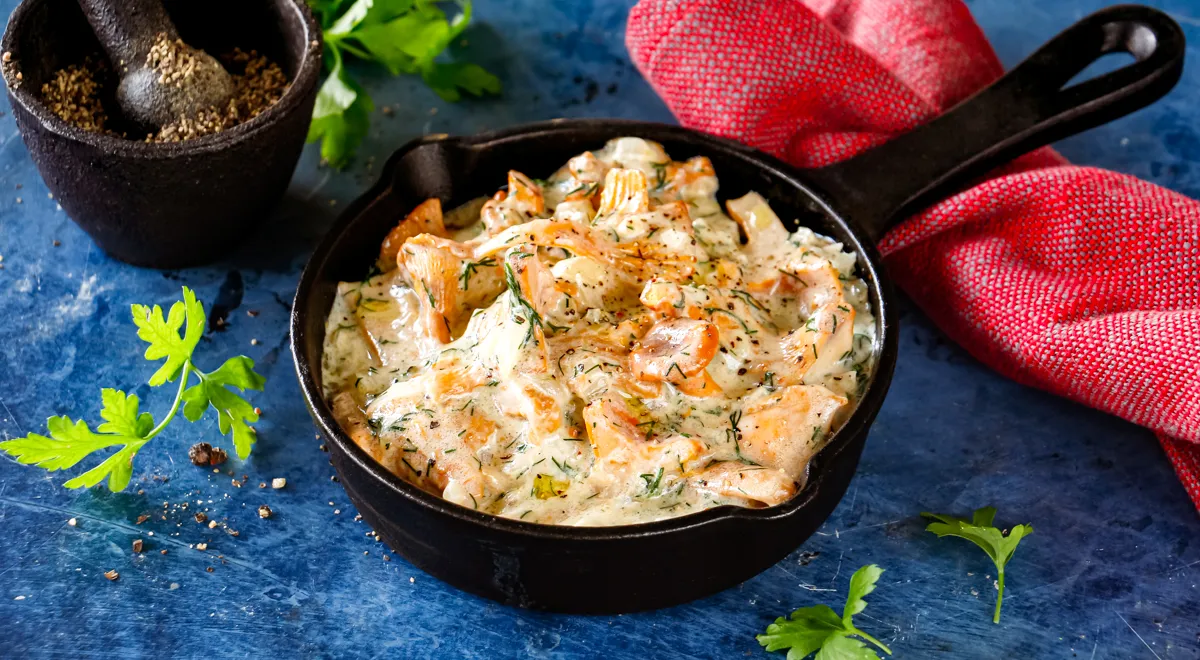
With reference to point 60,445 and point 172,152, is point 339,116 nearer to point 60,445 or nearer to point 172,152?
point 172,152

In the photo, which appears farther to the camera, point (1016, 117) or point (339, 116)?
point (339, 116)

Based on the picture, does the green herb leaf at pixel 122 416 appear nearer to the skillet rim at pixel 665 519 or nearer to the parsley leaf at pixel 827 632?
the skillet rim at pixel 665 519

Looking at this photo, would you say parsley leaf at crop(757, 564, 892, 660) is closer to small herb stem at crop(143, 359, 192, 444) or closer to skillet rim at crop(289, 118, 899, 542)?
skillet rim at crop(289, 118, 899, 542)

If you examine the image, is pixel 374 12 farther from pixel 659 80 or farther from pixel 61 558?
pixel 61 558

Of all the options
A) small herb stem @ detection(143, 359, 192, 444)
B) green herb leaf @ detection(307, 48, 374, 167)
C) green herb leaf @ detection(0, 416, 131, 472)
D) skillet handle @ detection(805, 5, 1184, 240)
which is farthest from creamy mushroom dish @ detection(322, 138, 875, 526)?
green herb leaf @ detection(307, 48, 374, 167)

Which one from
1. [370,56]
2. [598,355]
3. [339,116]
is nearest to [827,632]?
[598,355]

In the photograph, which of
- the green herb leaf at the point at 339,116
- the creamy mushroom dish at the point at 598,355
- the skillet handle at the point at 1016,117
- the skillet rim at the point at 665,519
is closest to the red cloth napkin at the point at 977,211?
the skillet handle at the point at 1016,117

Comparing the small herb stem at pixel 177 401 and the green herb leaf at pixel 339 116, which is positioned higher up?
the green herb leaf at pixel 339 116
